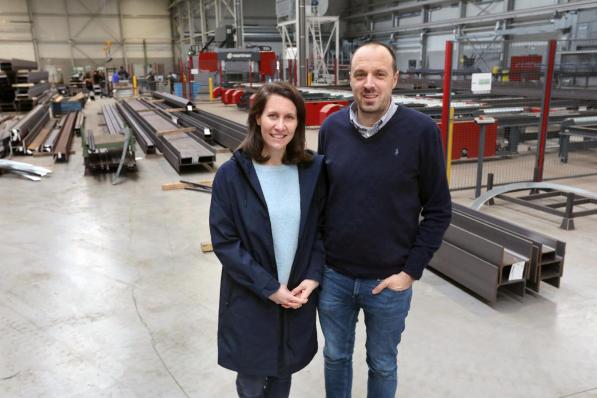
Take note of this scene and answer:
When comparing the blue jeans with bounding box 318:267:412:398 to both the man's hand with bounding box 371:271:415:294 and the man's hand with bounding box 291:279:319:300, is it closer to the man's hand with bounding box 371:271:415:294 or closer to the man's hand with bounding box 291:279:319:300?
the man's hand with bounding box 371:271:415:294

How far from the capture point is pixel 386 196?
1.47m

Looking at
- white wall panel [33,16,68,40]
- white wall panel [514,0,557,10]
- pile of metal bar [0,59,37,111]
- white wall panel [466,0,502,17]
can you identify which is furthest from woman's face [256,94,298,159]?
white wall panel [33,16,68,40]

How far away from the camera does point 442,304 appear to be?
3.03 m


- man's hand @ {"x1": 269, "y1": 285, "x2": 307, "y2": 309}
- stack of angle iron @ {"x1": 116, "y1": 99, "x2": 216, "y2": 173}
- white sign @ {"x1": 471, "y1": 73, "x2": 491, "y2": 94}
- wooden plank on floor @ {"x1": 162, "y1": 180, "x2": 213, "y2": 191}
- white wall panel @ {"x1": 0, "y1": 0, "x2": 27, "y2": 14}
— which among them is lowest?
wooden plank on floor @ {"x1": 162, "y1": 180, "x2": 213, "y2": 191}

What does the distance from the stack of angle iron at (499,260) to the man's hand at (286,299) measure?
1.89m

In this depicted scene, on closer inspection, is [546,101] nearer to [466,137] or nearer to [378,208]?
[466,137]

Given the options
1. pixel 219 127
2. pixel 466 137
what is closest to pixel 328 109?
pixel 219 127

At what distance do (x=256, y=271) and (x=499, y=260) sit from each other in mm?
2047

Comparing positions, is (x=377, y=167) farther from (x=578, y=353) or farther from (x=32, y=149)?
(x=32, y=149)

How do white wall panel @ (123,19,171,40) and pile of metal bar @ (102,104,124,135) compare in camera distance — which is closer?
pile of metal bar @ (102,104,124,135)

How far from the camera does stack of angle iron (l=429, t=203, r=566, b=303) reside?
2.95m

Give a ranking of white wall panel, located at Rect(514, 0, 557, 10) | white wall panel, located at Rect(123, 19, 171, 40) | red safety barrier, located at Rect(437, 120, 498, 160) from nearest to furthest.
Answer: red safety barrier, located at Rect(437, 120, 498, 160), white wall panel, located at Rect(514, 0, 557, 10), white wall panel, located at Rect(123, 19, 171, 40)

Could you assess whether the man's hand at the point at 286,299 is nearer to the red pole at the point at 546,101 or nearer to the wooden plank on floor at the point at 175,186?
the red pole at the point at 546,101

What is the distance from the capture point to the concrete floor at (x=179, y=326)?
2266 mm
